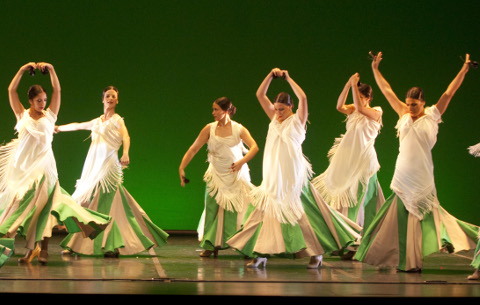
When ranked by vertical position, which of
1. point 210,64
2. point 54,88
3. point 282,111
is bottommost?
point 282,111

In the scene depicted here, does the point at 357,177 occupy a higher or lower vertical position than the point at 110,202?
higher

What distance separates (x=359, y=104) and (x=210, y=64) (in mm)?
2964

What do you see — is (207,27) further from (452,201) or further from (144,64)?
(452,201)

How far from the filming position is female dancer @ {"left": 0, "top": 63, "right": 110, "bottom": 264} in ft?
20.2

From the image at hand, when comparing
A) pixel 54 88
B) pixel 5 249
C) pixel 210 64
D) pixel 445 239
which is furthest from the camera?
pixel 210 64

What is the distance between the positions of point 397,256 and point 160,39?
4485 millimetres

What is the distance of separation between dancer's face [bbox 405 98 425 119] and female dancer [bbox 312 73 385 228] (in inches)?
45.8

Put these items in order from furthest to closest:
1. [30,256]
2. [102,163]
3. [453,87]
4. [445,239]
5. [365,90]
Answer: [365,90] → [102,163] → [30,256] → [453,87] → [445,239]

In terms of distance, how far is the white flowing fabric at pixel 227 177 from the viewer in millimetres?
7281

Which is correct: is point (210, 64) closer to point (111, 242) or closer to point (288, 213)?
point (111, 242)

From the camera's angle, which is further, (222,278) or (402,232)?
(402,232)

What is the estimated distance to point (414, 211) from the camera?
607 cm

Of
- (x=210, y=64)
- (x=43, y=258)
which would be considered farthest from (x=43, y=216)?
(x=210, y=64)

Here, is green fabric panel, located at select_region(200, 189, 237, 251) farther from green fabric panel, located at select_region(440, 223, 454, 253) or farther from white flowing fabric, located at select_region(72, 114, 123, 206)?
green fabric panel, located at select_region(440, 223, 454, 253)
